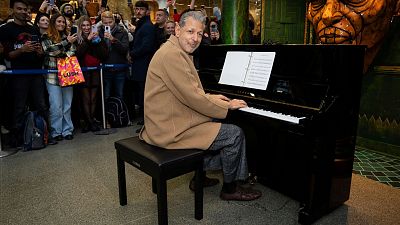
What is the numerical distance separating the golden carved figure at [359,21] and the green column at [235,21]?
34.7 inches

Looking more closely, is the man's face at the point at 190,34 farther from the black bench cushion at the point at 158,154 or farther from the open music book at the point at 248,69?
the black bench cushion at the point at 158,154

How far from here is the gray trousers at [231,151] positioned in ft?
7.61

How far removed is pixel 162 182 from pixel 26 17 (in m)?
3.07

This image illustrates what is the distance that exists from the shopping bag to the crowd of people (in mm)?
90

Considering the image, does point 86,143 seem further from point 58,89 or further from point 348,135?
point 348,135

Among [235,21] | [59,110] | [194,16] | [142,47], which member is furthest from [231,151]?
[59,110]

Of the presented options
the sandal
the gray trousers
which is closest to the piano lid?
the gray trousers

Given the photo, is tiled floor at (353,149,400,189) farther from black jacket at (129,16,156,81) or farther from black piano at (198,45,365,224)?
black jacket at (129,16,156,81)

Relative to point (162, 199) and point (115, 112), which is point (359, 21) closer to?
point (162, 199)

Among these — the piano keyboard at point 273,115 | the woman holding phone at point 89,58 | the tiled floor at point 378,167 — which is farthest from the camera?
the woman holding phone at point 89,58

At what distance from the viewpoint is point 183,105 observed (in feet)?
7.38

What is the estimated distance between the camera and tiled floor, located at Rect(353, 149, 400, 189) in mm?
3096

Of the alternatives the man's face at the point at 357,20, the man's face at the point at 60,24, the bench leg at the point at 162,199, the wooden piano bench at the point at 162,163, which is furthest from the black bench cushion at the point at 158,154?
the man's face at the point at 60,24

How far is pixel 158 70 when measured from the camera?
2215 mm
